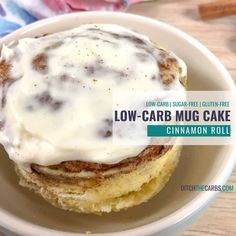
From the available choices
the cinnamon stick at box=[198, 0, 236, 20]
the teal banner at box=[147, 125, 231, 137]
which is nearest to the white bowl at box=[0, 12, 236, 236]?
the teal banner at box=[147, 125, 231, 137]

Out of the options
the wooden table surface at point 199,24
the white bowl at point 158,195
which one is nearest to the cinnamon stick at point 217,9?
the wooden table surface at point 199,24

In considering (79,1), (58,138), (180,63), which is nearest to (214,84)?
(180,63)

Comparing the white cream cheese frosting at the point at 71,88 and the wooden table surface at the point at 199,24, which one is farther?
the wooden table surface at the point at 199,24

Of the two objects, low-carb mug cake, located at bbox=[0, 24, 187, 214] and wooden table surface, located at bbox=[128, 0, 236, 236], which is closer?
low-carb mug cake, located at bbox=[0, 24, 187, 214]

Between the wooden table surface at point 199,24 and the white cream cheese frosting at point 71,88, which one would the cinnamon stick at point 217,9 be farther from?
the white cream cheese frosting at point 71,88

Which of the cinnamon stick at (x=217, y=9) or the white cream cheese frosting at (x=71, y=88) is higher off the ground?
the white cream cheese frosting at (x=71, y=88)

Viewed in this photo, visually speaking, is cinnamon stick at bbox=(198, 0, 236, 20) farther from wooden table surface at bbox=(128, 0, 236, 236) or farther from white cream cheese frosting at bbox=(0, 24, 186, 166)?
white cream cheese frosting at bbox=(0, 24, 186, 166)
